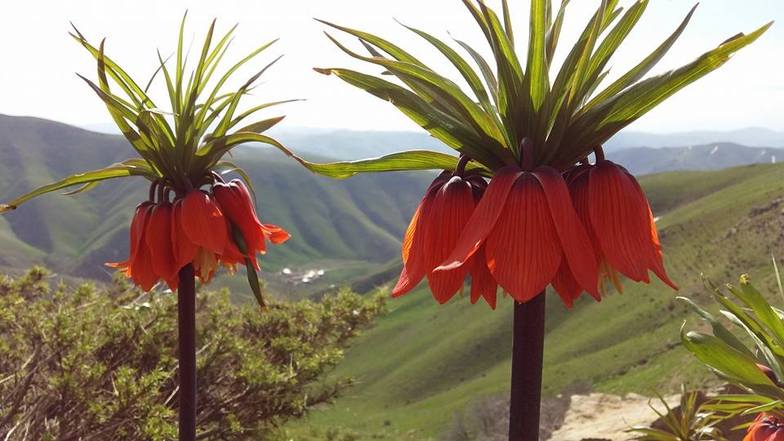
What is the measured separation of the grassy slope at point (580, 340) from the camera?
149 feet

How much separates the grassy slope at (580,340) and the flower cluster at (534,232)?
32.6 meters

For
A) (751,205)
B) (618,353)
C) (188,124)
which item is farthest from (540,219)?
(751,205)

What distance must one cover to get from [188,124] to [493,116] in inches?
53.7

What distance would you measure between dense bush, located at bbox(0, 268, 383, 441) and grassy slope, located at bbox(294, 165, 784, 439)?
27.8 m

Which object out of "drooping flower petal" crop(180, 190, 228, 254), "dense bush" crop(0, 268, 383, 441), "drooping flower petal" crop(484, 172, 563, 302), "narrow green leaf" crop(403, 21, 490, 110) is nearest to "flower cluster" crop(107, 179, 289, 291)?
"drooping flower petal" crop(180, 190, 228, 254)

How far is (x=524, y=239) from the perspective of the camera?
4.21 feet

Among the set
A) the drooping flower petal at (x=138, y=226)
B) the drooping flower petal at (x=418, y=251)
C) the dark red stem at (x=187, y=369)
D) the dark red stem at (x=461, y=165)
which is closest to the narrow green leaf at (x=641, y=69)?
the dark red stem at (x=461, y=165)

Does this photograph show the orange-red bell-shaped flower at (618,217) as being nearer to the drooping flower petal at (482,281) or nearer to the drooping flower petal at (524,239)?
the drooping flower petal at (524,239)

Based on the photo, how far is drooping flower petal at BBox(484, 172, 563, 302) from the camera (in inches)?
49.2

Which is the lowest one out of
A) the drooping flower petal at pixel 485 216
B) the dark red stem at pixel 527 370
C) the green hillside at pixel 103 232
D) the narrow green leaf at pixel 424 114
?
the green hillside at pixel 103 232

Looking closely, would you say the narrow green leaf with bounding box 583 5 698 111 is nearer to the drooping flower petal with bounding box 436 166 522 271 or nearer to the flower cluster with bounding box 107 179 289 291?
the drooping flower petal with bounding box 436 166 522 271

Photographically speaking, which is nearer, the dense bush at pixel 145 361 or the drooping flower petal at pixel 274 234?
the drooping flower petal at pixel 274 234

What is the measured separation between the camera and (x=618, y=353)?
48.1m

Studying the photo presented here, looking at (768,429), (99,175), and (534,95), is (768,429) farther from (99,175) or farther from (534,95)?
(99,175)
